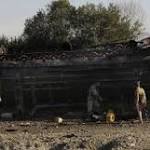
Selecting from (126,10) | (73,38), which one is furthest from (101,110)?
(126,10)

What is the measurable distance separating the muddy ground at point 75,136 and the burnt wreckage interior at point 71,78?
11.9ft

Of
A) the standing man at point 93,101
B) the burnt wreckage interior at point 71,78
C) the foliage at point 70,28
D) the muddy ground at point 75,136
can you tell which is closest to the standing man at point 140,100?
the muddy ground at point 75,136

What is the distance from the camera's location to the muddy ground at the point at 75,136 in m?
18.3

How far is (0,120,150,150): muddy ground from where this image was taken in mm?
18328

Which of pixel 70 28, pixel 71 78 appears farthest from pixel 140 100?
pixel 70 28

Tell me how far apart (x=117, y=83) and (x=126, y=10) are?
1031 inches

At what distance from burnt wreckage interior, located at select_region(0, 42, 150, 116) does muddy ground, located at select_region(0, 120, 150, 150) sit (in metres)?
3.63

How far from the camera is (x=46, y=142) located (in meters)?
19.5

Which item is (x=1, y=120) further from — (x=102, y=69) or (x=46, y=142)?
(x=46, y=142)

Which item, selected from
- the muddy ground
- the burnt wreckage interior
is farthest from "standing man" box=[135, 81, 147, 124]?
the burnt wreckage interior

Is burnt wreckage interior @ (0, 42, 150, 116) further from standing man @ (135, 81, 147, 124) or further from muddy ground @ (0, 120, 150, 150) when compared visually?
muddy ground @ (0, 120, 150, 150)

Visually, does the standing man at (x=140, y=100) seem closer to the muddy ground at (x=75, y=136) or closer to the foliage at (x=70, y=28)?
the muddy ground at (x=75, y=136)

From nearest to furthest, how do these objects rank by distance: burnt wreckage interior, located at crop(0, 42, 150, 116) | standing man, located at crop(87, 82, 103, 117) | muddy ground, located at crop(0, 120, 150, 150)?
muddy ground, located at crop(0, 120, 150, 150) < standing man, located at crop(87, 82, 103, 117) < burnt wreckage interior, located at crop(0, 42, 150, 116)

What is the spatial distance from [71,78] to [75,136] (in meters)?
10.1
